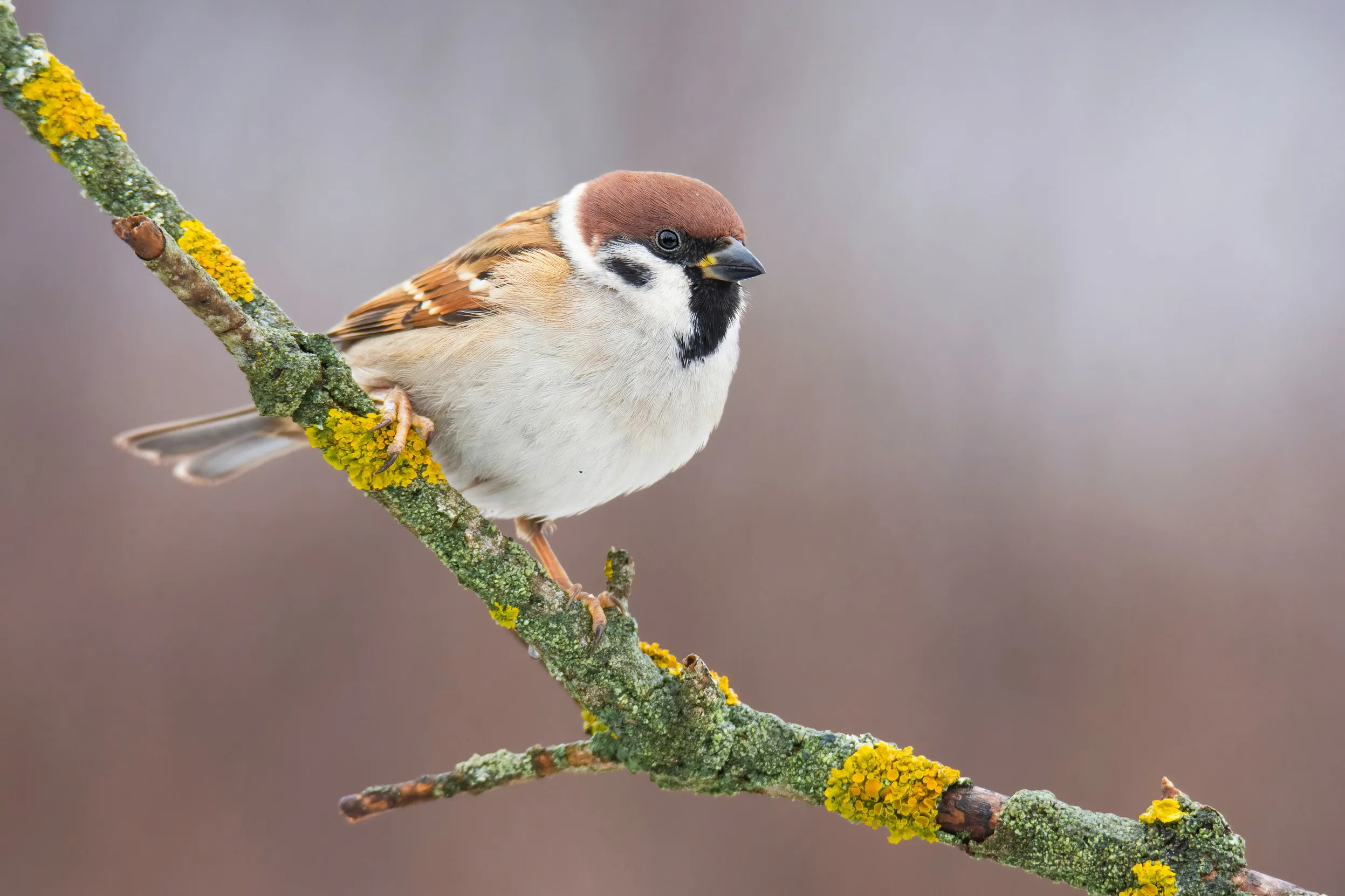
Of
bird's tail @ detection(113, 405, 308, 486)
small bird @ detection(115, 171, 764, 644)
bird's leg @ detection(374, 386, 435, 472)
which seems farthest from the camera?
bird's tail @ detection(113, 405, 308, 486)

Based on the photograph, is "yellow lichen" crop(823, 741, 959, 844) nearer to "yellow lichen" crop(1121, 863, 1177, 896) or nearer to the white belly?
"yellow lichen" crop(1121, 863, 1177, 896)

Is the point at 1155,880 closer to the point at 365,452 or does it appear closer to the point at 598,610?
the point at 598,610

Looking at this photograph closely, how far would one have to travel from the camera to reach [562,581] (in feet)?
6.24

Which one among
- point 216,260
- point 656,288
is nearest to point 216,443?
point 216,260

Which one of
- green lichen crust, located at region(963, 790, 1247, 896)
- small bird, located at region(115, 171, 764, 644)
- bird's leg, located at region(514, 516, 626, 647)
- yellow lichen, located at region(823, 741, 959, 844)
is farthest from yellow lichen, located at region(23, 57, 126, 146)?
green lichen crust, located at region(963, 790, 1247, 896)

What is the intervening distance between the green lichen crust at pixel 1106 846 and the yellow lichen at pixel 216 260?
3.79 ft

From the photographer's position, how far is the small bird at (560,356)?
1.65 meters

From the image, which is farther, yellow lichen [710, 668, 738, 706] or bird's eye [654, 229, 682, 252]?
bird's eye [654, 229, 682, 252]

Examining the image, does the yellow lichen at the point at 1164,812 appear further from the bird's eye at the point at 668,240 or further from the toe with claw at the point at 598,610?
the bird's eye at the point at 668,240

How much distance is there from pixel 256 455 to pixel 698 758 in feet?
3.50

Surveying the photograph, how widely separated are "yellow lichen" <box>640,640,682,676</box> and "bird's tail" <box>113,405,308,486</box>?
0.82m

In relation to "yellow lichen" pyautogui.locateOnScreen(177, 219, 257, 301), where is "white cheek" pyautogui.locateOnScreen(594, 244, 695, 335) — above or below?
above

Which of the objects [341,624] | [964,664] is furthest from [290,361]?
[964,664]

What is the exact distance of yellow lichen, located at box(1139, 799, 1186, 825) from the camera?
1263mm
